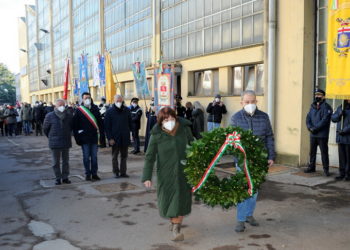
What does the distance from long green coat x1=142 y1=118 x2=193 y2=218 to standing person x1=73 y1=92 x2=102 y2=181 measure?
4019mm

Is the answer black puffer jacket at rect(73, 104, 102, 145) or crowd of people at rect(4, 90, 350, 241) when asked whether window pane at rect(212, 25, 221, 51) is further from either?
black puffer jacket at rect(73, 104, 102, 145)

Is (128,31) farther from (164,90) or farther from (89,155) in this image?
(89,155)

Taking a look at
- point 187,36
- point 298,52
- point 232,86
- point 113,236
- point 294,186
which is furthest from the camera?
point 187,36

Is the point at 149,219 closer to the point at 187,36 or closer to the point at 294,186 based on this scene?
the point at 294,186

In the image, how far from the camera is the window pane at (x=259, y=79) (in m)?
11.4

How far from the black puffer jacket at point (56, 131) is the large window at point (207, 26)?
6.31 metres

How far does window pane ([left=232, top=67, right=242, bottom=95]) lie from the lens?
12.4 m

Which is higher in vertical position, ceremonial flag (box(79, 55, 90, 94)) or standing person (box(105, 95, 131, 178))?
ceremonial flag (box(79, 55, 90, 94))

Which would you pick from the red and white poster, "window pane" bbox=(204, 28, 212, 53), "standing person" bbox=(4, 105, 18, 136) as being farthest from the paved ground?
"standing person" bbox=(4, 105, 18, 136)

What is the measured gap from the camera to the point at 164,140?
4.66 metres

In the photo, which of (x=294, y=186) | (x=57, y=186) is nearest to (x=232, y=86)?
(x=294, y=186)

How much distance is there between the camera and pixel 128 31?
21078 millimetres

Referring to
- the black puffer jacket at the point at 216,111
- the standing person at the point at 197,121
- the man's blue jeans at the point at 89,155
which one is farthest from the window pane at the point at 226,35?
the man's blue jeans at the point at 89,155

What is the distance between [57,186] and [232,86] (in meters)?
7.16
